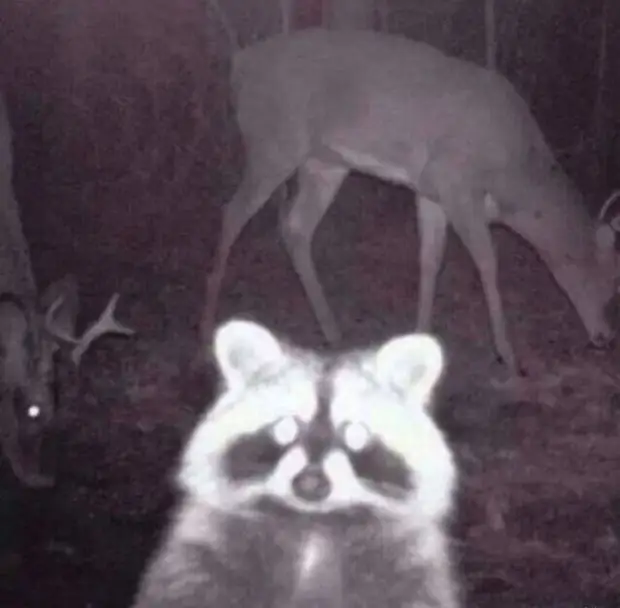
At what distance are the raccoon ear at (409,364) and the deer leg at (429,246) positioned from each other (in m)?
0.04

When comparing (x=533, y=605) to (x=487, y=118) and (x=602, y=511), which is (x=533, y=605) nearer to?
(x=602, y=511)

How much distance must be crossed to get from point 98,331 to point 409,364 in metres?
0.43

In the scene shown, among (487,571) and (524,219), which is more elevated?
(524,219)

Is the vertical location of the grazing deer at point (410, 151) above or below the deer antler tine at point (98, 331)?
above

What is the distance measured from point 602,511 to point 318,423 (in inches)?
15.7

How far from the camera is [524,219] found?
136 cm

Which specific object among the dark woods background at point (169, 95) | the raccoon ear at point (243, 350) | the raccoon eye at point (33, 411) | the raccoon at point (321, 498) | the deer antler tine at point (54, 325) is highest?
the dark woods background at point (169, 95)

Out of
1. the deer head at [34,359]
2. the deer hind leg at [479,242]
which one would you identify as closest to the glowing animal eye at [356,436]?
the deer hind leg at [479,242]

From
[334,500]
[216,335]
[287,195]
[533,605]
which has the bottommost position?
[533,605]

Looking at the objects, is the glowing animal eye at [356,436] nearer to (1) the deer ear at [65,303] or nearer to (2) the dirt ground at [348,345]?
(2) the dirt ground at [348,345]

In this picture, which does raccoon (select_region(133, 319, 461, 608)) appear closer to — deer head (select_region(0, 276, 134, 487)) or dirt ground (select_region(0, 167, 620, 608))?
dirt ground (select_region(0, 167, 620, 608))

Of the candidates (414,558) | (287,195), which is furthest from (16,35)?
(414,558)

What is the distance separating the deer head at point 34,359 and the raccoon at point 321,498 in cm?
20

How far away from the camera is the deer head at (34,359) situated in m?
1.34
